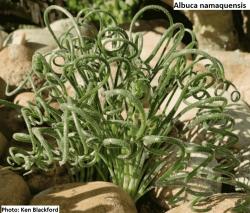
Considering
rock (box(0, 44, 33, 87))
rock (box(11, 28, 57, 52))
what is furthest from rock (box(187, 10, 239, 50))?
rock (box(0, 44, 33, 87))

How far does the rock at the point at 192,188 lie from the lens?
6.33 ft

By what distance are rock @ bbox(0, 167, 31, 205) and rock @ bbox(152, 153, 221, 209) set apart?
417mm

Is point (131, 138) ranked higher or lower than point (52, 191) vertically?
higher

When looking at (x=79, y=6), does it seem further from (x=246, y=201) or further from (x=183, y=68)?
(x=246, y=201)

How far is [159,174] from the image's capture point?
1993 millimetres

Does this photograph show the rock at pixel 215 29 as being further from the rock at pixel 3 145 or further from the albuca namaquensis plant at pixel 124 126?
the rock at pixel 3 145

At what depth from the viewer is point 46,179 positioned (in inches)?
80.7

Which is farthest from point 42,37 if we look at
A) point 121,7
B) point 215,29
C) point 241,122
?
point 241,122

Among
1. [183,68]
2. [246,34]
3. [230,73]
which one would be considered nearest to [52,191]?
[183,68]

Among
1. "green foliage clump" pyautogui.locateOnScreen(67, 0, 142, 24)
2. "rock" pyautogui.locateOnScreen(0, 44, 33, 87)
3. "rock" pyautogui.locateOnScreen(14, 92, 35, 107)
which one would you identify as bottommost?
"rock" pyautogui.locateOnScreen(14, 92, 35, 107)

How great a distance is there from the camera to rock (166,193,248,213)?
1.79 m

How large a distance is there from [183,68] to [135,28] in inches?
43.8

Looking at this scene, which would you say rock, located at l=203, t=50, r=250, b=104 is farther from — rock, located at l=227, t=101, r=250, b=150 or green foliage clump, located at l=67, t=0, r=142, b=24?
green foliage clump, located at l=67, t=0, r=142, b=24

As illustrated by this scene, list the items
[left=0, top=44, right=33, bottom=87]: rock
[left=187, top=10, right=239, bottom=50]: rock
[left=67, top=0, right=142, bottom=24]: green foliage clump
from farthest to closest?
[left=67, top=0, right=142, bottom=24]: green foliage clump, [left=187, top=10, right=239, bottom=50]: rock, [left=0, top=44, right=33, bottom=87]: rock
